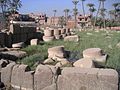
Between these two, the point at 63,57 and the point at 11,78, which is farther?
the point at 63,57

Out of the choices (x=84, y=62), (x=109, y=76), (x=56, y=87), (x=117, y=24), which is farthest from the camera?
(x=117, y=24)

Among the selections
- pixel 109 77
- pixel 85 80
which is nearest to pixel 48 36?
pixel 85 80

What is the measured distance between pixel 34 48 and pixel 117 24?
78717mm

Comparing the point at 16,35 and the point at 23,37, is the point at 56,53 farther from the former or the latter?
the point at 23,37

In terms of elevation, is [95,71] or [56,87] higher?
[95,71]

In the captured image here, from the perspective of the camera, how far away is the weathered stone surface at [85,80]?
681cm

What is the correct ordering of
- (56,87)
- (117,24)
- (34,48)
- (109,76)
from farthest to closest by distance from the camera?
(117,24), (34,48), (56,87), (109,76)

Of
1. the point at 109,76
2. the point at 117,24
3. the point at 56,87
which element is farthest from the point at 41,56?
the point at 117,24

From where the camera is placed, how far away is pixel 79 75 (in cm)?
707

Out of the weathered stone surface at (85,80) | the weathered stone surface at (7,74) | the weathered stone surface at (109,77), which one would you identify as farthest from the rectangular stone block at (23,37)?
the weathered stone surface at (109,77)

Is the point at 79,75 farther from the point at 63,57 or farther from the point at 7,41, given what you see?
the point at 7,41

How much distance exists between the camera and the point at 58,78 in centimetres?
745

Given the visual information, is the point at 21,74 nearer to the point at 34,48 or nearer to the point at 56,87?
the point at 56,87

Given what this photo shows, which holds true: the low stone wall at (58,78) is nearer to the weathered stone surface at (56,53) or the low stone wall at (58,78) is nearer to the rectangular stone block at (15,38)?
the weathered stone surface at (56,53)
